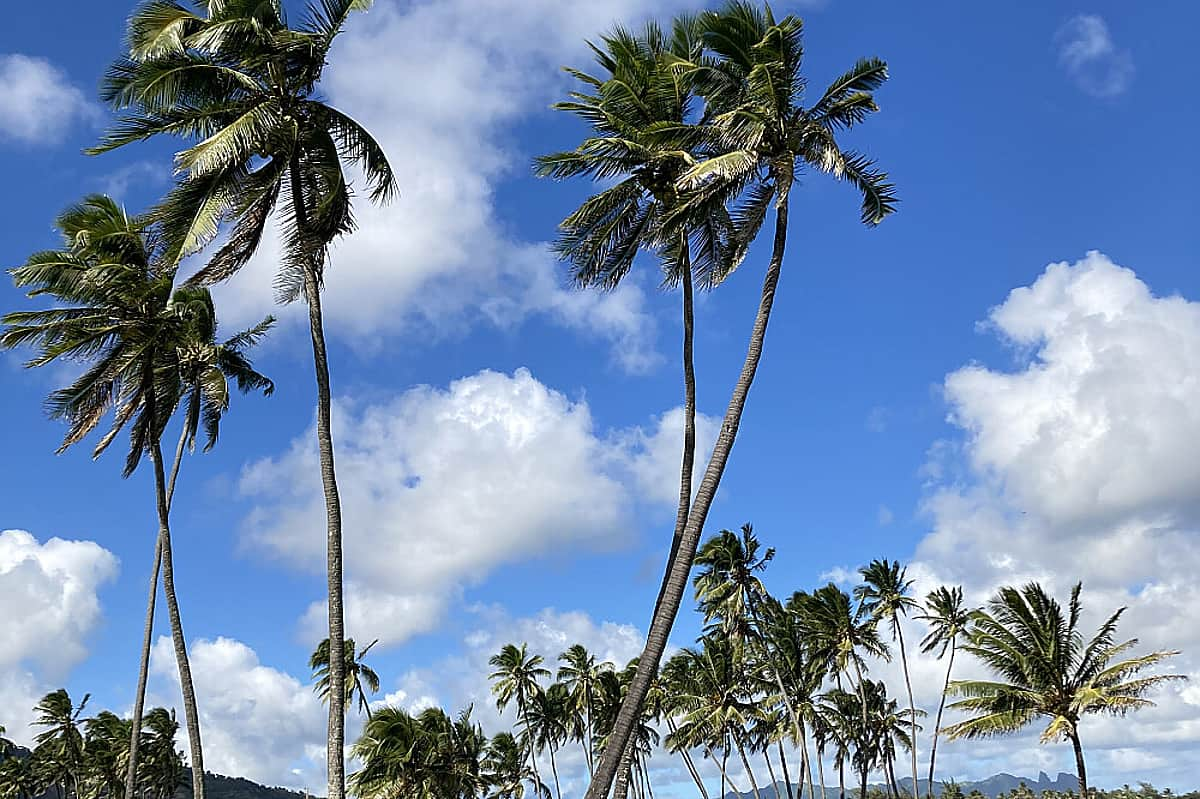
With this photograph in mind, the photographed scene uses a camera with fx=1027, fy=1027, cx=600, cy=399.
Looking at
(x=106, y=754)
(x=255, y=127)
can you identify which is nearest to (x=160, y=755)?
(x=106, y=754)

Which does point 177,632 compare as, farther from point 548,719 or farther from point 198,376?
point 548,719

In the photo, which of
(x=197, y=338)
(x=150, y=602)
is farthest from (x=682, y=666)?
(x=197, y=338)

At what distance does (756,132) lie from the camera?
64.6 feet

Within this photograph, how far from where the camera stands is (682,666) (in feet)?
214

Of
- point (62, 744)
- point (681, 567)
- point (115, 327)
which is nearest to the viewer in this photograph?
point (681, 567)

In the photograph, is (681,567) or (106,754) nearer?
(681,567)

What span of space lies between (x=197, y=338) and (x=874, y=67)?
18.2m

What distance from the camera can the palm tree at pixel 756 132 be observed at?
19281 mm

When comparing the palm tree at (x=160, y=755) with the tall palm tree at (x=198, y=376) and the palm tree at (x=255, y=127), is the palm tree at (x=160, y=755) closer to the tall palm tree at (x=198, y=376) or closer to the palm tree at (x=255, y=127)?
the tall palm tree at (x=198, y=376)

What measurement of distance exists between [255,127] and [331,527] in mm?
7537

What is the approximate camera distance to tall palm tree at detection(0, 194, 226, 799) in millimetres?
23938

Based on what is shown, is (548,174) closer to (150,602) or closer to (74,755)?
(150,602)

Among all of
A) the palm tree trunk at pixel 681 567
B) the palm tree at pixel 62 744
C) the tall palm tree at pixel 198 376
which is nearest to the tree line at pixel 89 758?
the palm tree at pixel 62 744

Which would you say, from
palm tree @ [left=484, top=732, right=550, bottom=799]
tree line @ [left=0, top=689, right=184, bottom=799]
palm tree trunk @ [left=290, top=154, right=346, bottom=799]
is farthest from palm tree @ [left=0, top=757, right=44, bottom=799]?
palm tree trunk @ [left=290, top=154, right=346, bottom=799]
